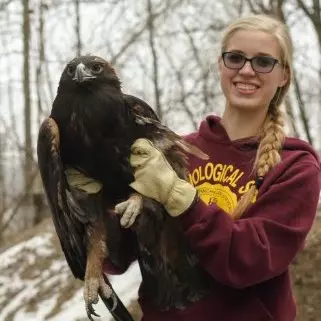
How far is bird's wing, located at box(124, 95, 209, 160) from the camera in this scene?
8.34 feet

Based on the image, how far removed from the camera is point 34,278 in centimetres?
811

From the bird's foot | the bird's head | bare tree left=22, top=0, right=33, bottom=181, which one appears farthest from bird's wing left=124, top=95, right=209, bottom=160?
bare tree left=22, top=0, right=33, bottom=181

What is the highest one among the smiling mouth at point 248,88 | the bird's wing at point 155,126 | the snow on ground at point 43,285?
the smiling mouth at point 248,88

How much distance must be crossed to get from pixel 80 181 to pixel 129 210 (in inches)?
13.3

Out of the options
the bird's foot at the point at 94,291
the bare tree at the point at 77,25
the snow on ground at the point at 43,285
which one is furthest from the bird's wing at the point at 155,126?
the bare tree at the point at 77,25

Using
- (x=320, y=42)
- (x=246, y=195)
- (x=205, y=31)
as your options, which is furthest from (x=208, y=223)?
(x=205, y=31)

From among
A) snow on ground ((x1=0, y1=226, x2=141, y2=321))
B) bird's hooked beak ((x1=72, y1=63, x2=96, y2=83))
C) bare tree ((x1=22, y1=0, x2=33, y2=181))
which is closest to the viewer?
bird's hooked beak ((x1=72, y1=63, x2=96, y2=83))

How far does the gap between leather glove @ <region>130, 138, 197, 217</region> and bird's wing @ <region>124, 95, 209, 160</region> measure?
114mm

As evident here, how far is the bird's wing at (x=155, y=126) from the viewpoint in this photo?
2.54 metres

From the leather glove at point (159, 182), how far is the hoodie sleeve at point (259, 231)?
54 mm

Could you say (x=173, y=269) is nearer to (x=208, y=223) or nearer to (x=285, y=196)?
(x=208, y=223)

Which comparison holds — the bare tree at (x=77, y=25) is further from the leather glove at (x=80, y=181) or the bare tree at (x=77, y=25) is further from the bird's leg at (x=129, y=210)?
the bird's leg at (x=129, y=210)

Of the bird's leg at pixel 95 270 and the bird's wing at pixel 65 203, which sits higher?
the bird's wing at pixel 65 203

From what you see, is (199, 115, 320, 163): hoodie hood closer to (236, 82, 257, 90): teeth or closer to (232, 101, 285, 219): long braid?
(232, 101, 285, 219): long braid
